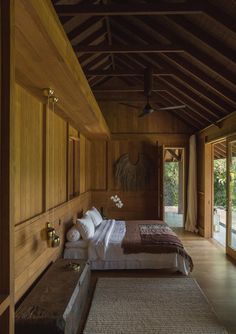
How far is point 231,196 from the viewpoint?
5.45 meters

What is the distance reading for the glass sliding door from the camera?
5.32m

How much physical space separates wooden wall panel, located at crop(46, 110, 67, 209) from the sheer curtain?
3943 mm

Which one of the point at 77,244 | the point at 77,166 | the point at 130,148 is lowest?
the point at 77,244

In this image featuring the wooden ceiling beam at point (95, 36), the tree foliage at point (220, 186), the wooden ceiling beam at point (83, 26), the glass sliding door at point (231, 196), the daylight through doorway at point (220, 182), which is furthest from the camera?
the tree foliage at point (220, 186)

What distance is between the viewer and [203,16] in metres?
3.44

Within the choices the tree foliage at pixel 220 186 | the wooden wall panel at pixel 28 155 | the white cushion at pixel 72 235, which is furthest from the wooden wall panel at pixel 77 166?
the tree foliage at pixel 220 186

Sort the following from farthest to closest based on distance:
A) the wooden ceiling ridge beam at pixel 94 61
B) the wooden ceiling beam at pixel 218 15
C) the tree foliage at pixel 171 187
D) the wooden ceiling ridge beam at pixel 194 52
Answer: the tree foliage at pixel 171 187, the wooden ceiling ridge beam at pixel 94 61, the wooden ceiling ridge beam at pixel 194 52, the wooden ceiling beam at pixel 218 15

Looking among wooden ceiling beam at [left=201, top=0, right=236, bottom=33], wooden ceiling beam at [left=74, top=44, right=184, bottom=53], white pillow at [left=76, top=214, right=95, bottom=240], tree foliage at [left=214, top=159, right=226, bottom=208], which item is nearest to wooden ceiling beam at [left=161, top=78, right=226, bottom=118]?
wooden ceiling beam at [left=74, top=44, right=184, bottom=53]

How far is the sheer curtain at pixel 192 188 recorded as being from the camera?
774cm

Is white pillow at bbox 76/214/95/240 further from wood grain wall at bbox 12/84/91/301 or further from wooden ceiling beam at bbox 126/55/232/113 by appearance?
wooden ceiling beam at bbox 126/55/232/113

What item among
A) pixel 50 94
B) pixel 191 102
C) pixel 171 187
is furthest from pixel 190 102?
pixel 171 187

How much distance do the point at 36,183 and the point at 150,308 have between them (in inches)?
74.1

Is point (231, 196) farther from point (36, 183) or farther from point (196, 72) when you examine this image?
point (36, 183)

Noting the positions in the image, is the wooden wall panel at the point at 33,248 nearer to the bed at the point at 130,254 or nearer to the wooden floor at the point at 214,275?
the bed at the point at 130,254
